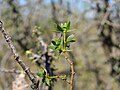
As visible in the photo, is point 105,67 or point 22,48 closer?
point 22,48

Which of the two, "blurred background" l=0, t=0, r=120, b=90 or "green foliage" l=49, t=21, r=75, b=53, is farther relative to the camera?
"blurred background" l=0, t=0, r=120, b=90

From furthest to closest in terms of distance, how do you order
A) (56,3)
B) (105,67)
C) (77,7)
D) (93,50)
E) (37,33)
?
(105,67) < (93,50) < (77,7) < (56,3) < (37,33)

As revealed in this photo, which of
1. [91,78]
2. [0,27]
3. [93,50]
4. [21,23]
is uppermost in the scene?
[0,27]

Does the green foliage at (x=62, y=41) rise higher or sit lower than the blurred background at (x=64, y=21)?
higher

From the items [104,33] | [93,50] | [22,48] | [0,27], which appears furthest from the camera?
[93,50]

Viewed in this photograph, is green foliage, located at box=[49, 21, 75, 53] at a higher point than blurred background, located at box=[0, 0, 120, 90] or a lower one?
higher

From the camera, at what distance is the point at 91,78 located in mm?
6637

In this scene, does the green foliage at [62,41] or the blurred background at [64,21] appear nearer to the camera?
the green foliage at [62,41]

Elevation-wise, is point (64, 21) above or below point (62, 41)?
below

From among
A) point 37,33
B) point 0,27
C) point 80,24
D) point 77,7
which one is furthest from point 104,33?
point 0,27

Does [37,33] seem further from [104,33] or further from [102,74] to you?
[102,74]

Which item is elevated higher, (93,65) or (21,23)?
(21,23)

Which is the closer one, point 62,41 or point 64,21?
point 62,41

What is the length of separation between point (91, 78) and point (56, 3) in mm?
1860
